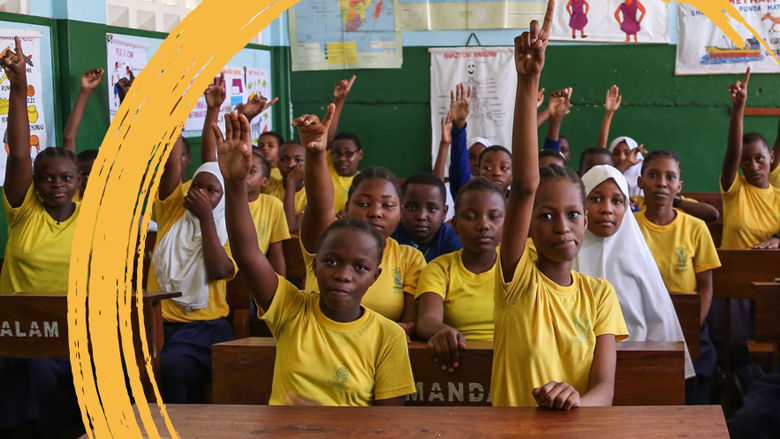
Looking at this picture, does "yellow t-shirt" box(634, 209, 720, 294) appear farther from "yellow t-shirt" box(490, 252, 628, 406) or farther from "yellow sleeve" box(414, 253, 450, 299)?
"yellow t-shirt" box(490, 252, 628, 406)

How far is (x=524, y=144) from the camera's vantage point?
191 cm

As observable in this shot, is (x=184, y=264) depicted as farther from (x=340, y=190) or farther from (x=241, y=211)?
(x=340, y=190)

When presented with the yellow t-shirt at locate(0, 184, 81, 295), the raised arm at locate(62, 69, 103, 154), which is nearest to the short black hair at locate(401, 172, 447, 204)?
the yellow t-shirt at locate(0, 184, 81, 295)

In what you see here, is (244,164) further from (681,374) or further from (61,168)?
(61,168)

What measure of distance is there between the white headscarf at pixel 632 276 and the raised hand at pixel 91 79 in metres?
3.10

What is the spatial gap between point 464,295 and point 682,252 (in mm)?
1320

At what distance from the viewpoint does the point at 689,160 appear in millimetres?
7316

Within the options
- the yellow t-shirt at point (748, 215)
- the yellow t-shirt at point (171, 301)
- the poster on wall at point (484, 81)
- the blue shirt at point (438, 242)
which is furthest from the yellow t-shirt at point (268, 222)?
the poster on wall at point (484, 81)

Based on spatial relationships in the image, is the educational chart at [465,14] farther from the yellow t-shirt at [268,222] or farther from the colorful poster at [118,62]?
the yellow t-shirt at [268,222]

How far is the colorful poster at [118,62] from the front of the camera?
5195 millimetres

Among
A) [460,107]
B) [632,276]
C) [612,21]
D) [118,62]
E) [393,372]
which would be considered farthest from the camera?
[612,21]

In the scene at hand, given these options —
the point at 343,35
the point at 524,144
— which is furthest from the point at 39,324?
the point at 343,35

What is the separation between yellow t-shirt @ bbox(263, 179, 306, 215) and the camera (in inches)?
206

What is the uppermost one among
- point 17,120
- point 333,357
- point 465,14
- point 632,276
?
point 465,14
